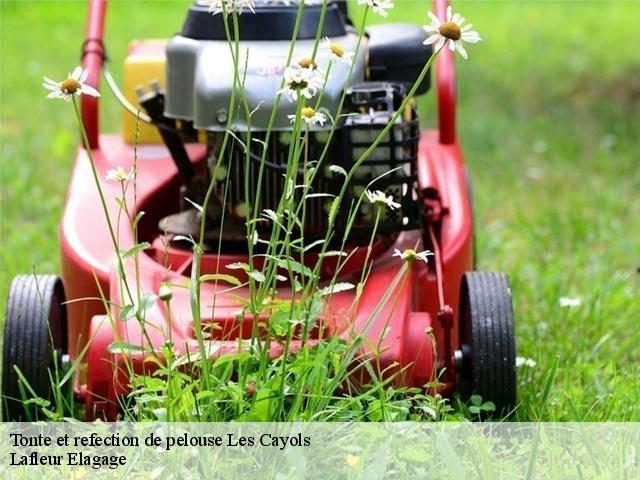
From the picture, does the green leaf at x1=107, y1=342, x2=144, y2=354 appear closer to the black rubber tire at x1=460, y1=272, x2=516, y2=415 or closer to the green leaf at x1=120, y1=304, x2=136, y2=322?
the green leaf at x1=120, y1=304, x2=136, y2=322

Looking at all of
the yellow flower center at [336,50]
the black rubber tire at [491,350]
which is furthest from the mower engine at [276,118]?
the yellow flower center at [336,50]

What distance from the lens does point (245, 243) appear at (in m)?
2.23

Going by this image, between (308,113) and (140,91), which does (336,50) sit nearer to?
(308,113)

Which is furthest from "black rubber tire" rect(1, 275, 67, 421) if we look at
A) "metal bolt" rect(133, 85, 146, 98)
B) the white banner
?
"metal bolt" rect(133, 85, 146, 98)

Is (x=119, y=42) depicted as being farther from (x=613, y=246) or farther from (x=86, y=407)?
(x=86, y=407)

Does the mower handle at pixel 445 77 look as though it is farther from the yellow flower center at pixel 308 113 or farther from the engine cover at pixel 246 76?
the yellow flower center at pixel 308 113

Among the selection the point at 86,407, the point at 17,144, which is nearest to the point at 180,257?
the point at 86,407

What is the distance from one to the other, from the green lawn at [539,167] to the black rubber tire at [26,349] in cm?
77

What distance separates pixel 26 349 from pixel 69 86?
58cm

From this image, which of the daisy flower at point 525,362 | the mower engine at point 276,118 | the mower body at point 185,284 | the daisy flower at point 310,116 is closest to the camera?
the daisy flower at point 310,116

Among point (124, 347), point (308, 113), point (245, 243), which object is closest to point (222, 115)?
point (245, 243)

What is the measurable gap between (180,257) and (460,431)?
70 centimetres

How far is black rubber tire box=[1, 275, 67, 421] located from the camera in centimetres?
198

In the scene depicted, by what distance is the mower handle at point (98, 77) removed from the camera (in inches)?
104
